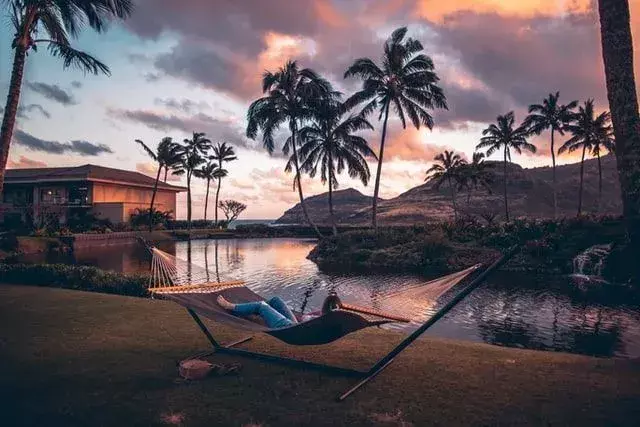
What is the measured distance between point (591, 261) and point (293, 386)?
18.2 m

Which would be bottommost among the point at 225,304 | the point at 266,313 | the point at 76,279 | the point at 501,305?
the point at 501,305

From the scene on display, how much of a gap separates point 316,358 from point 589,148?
151ft

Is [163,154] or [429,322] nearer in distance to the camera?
[429,322]

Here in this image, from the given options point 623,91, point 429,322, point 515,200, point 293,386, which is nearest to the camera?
Result: point 429,322

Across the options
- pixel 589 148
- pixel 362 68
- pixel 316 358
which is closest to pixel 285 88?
pixel 362 68

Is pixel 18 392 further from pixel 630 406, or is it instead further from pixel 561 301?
pixel 561 301

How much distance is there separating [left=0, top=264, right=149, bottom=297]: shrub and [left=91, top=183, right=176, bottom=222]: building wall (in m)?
31.0

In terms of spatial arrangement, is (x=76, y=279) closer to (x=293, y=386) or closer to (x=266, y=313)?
(x=266, y=313)

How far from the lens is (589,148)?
41.7 m

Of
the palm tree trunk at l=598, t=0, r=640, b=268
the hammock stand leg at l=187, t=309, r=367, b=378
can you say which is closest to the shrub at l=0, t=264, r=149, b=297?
the hammock stand leg at l=187, t=309, r=367, b=378

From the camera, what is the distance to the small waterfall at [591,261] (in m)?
17.3

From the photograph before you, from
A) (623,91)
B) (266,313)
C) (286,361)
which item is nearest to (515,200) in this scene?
(623,91)

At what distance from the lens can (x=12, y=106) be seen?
1162 cm

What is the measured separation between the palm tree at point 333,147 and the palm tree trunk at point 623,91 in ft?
82.9
